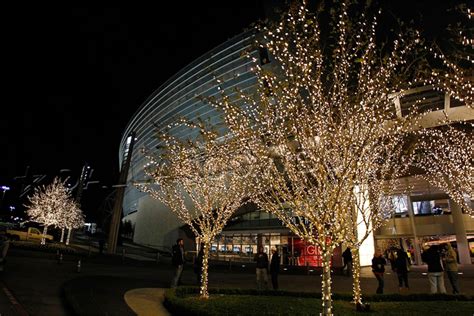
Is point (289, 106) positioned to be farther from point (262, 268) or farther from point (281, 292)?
point (262, 268)

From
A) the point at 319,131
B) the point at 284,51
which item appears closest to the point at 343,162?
the point at 319,131

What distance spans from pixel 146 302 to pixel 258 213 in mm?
24761

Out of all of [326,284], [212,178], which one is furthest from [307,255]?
[326,284]

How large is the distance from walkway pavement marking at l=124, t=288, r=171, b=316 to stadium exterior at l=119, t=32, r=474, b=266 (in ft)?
21.6

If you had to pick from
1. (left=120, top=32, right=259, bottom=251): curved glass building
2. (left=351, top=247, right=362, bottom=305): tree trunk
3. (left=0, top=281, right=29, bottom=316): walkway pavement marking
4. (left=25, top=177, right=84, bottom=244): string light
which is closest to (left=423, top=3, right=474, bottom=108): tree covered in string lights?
(left=351, top=247, right=362, bottom=305): tree trunk

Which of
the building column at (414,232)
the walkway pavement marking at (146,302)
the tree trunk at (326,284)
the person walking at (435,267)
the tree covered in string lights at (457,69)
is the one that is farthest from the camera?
the building column at (414,232)

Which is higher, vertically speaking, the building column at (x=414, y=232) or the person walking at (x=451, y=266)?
the building column at (x=414, y=232)

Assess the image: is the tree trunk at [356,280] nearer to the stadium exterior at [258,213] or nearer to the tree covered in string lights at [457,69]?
the tree covered in string lights at [457,69]

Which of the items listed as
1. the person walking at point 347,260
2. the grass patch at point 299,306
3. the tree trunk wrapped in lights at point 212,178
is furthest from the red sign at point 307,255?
the grass patch at point 299,306

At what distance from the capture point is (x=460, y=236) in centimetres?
2522

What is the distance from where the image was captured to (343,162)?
6672 mm

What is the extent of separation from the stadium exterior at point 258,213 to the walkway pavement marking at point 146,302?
6574 mm

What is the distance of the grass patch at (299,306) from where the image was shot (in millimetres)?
7102

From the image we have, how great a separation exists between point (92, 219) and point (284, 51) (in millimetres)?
68906
